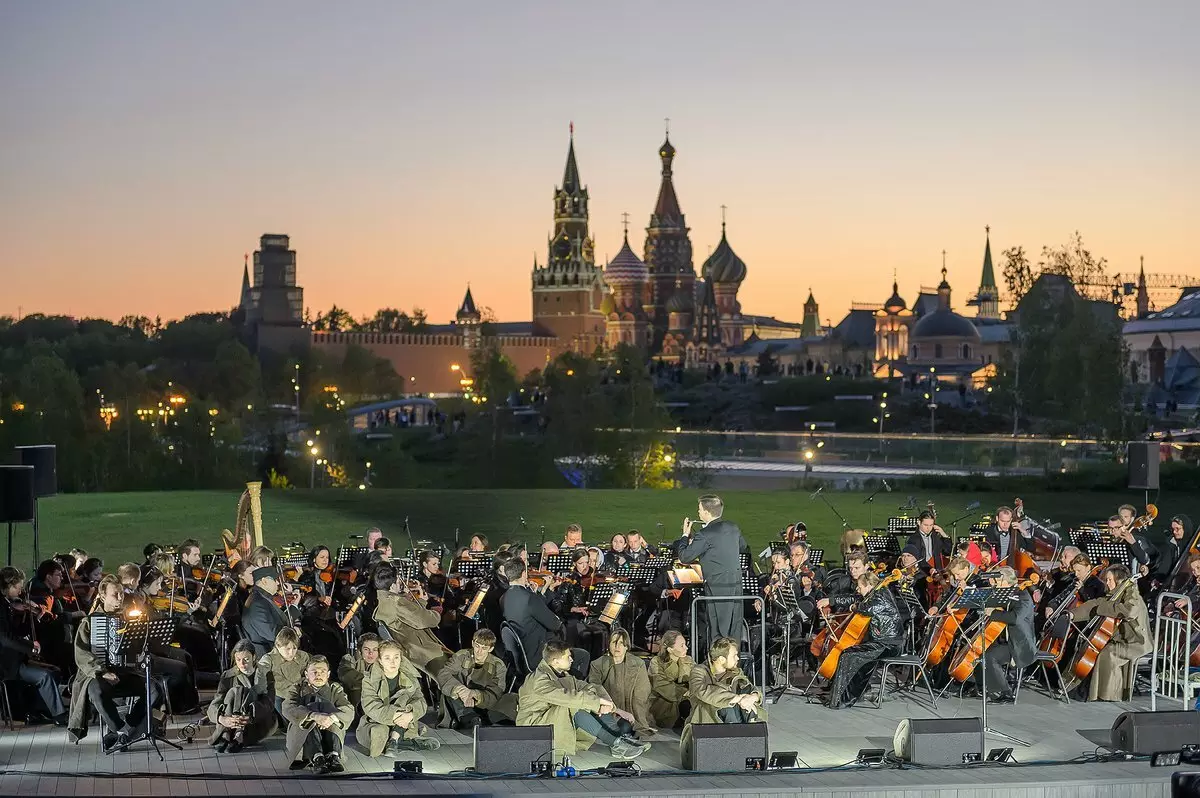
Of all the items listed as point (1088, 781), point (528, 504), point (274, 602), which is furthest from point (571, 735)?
point (528, 504)

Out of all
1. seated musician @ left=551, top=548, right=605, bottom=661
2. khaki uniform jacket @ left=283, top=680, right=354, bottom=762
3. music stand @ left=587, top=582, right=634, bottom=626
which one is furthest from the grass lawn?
khaki uniform jacket @ left=283, top=680, right=354, bottom=762

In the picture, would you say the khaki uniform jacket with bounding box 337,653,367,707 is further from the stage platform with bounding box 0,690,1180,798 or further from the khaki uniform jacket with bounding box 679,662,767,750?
the khaki uniform jacket with bounding box 679,662,767,750

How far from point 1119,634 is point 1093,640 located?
23 cm

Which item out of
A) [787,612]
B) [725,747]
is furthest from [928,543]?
[725,747]

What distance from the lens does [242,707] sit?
1330 centimetres

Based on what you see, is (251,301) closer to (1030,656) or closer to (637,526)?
(637,526)

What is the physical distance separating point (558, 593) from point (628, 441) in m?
59.1

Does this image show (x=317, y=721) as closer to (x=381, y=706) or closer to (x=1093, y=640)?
(x=381, y=706)

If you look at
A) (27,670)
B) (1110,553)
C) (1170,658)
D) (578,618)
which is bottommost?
(1170,658)

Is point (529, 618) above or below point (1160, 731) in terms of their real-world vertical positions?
above

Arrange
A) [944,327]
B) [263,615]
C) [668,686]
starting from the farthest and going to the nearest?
1. [944,327]
2. [668,686]
3. [263,615]

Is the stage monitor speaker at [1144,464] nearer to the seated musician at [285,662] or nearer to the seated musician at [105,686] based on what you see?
the seated musician at [285,662]

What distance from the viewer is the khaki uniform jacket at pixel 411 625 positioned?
1454cm

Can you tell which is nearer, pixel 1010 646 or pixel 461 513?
pixel 1010 646
